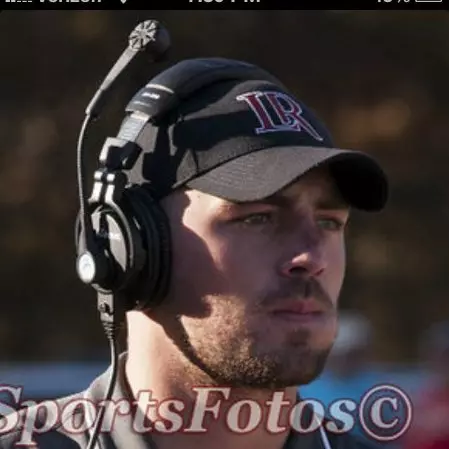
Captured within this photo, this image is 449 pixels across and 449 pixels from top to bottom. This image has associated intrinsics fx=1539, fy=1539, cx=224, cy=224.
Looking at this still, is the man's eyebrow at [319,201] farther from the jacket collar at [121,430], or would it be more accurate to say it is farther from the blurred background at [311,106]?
the blurred background at [311,106]

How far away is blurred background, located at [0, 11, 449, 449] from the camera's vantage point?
9336 millimetres

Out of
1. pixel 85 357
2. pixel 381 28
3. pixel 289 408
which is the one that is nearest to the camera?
pixel 289 408

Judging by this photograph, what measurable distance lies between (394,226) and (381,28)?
1.26 m

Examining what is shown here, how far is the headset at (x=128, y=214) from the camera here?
2.35m

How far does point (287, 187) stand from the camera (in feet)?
7.50

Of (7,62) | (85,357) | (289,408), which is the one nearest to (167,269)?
(289,408)

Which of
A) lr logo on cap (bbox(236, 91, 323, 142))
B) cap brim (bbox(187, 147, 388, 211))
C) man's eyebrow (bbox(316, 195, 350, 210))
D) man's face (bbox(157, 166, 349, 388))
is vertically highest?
lr logo on cap (bbox(236, 91, 323, 142))

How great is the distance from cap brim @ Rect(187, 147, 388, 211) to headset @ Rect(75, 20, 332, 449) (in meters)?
0.11

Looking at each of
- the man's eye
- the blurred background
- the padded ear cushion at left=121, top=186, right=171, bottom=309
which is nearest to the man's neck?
the padded ear cushion at left=121, top=186, right=171, bottom=309

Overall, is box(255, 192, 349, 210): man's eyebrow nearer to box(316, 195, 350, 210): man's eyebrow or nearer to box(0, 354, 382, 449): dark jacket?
box(316, 195, 350, 210): man's eyebrow

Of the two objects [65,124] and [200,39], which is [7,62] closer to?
[65,124]

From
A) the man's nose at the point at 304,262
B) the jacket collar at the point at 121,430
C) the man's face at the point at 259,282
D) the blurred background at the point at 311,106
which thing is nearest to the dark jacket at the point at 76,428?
the jacket collar at the point at 121,430

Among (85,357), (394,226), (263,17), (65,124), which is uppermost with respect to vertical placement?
(263,17)

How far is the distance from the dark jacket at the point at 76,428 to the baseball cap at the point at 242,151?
34cm
